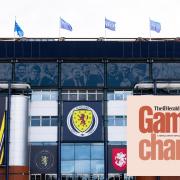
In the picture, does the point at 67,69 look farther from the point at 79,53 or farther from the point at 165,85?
the point at 165,85

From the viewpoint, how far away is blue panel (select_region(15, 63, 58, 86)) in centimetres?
9562

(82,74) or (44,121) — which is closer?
(44,121)

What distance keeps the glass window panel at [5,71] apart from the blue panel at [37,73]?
0.99m

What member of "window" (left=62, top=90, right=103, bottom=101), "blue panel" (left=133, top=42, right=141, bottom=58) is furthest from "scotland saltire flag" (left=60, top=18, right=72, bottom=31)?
"blue panel" (left=133, top=42, right=141, bottom=58)

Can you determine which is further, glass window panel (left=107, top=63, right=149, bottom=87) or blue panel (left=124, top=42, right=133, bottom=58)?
glass window panel (left=107, top=63, right=149, bottom=87)

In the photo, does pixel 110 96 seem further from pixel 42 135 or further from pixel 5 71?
pixel 5 71

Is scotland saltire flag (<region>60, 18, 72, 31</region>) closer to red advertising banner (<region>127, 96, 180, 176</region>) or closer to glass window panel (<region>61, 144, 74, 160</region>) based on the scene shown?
red advertising banner (<region>127, 96, 180, 176</region>)

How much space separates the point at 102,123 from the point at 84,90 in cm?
540

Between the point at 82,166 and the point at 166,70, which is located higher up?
the point at 166,70

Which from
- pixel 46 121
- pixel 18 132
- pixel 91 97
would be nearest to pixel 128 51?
pixel 91 97

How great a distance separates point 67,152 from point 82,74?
1121cm

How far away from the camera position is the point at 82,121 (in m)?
94.8

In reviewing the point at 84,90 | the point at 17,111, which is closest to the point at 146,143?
the point at 84,90

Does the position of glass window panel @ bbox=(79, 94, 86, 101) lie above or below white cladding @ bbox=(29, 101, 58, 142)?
above
